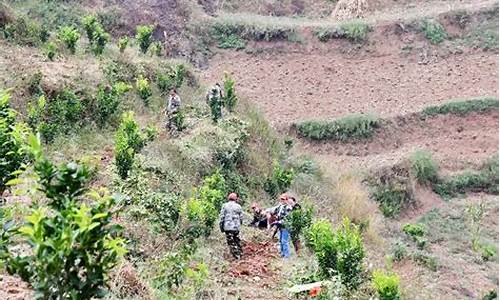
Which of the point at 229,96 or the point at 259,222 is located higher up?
the point at 229,96

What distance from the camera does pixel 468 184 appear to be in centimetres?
1902

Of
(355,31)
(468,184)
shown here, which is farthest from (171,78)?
(355,31)

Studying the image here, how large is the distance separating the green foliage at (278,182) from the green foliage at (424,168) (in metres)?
6.50

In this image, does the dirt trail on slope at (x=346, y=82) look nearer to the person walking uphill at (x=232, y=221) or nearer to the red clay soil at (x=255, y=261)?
the red clay soil at (x=255, y=261)

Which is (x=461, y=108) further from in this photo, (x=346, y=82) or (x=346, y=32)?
(x=346, y=32)

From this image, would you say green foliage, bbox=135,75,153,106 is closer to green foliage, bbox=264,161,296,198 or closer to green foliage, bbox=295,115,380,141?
green foliage, bbox=264,161,296,198

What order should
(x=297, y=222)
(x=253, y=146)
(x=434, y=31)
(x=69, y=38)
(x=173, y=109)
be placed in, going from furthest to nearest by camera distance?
(x=434, y=31) → (x=69, y=38) → (x=253, y=146) → (x=173, y=109) → (x=297, y=222)

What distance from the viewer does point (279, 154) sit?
1596 centimetres

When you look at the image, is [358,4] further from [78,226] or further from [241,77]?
[78,226]

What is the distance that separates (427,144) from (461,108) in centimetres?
203

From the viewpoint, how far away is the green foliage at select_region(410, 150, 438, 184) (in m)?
18.8

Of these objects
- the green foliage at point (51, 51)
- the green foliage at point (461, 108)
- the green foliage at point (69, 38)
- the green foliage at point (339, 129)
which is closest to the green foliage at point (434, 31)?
the green foliage at point (461, 108)

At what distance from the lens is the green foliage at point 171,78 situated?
15797 mm

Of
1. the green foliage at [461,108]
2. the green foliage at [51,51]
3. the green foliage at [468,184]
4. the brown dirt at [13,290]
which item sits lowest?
the green foliage at [468,184]
